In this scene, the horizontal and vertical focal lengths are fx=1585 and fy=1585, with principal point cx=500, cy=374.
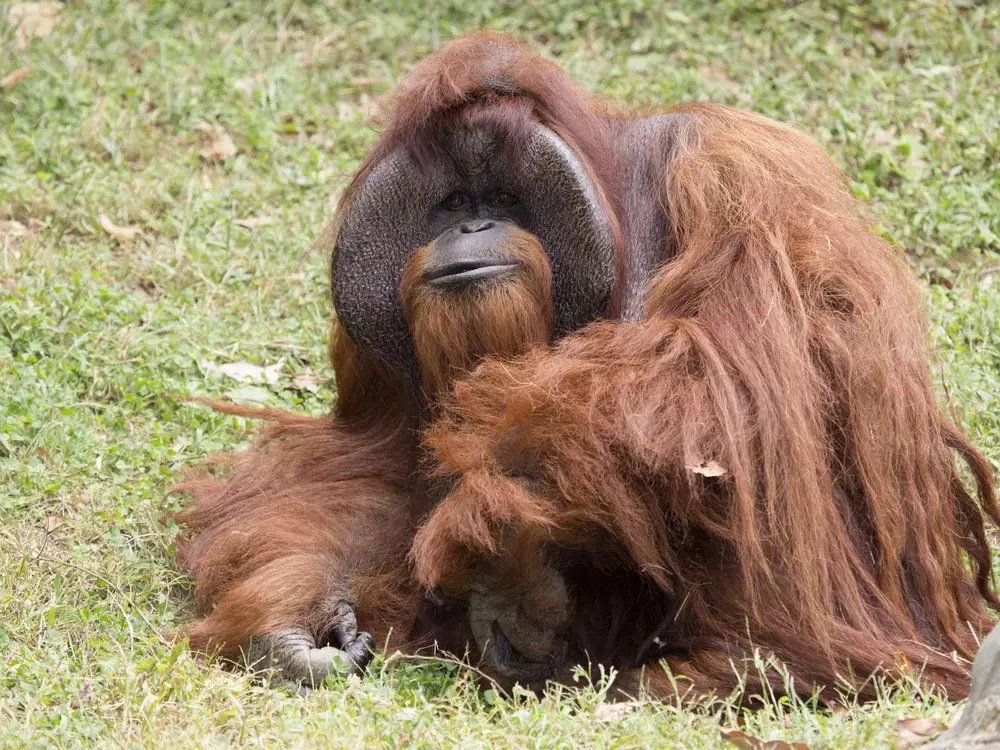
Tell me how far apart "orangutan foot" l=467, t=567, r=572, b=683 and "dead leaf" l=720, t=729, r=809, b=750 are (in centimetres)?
75

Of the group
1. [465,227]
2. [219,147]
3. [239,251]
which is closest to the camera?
[465,227]

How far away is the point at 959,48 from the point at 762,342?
11.3 feet

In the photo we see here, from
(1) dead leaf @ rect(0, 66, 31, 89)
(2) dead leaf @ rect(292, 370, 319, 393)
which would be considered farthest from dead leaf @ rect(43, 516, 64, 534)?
(1) dead leaf @ rect(0, 66, 31, 89)

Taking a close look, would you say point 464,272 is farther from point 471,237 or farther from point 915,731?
point 915,731

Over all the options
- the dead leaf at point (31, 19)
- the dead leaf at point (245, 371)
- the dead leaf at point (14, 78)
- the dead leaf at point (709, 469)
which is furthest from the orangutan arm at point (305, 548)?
the dead leaf at point (31, 19)

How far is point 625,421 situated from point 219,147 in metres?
3.38

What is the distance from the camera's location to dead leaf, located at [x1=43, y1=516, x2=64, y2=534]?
415cm

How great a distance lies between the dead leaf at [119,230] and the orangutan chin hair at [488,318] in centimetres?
230

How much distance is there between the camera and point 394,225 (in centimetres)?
379

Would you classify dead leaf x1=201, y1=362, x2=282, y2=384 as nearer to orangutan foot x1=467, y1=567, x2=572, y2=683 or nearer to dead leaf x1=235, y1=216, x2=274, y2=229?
dead leaf x1=235, y1=216, x2=274, y2=229

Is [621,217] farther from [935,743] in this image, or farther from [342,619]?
[935,743]

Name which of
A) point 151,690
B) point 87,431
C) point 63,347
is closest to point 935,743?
point 151,690

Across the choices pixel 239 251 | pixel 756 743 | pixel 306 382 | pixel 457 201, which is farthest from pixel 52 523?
pixel 756 743

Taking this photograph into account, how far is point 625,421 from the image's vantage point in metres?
3.21
